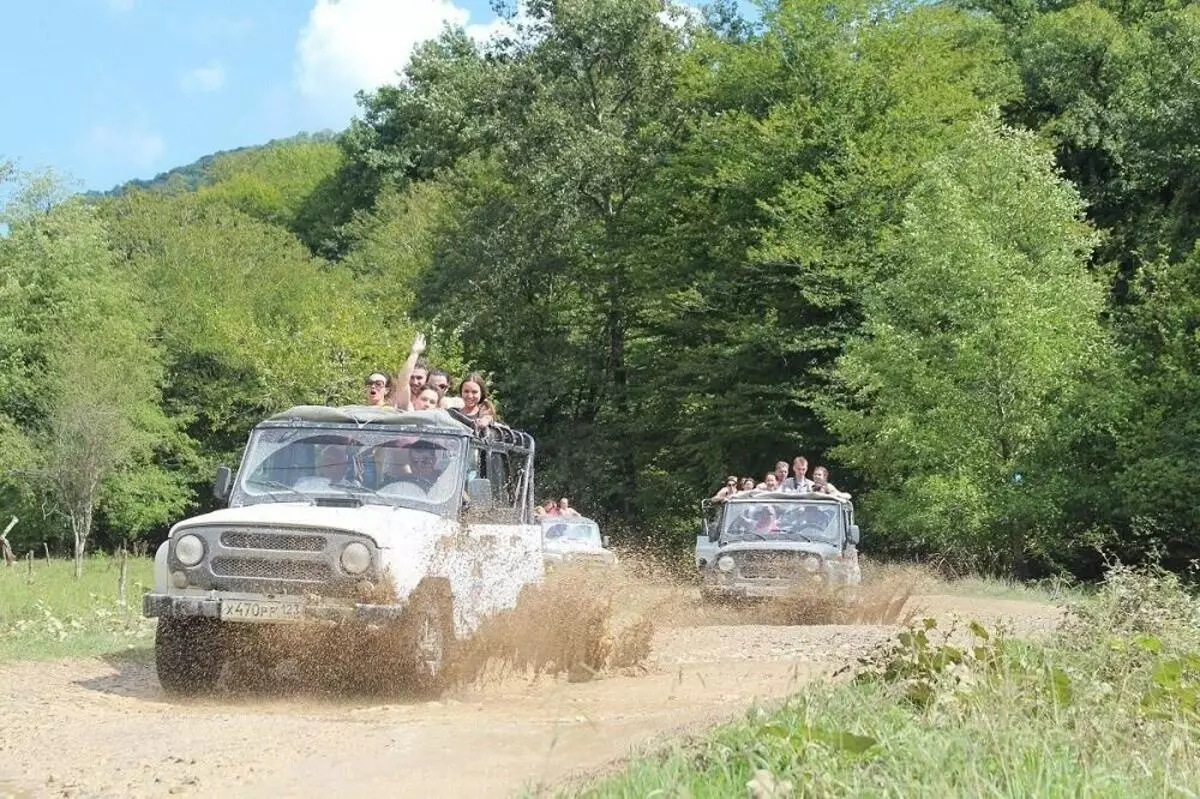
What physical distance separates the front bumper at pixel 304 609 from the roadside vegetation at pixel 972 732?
3.30m

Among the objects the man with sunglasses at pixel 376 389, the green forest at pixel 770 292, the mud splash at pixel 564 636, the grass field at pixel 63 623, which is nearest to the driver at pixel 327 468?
the man with sunglasses at pixel 376 389

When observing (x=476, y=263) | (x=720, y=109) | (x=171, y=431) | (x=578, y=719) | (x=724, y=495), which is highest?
(x=720, y=109)

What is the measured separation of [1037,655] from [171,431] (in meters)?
53.9

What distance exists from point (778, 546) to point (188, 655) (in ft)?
31.0

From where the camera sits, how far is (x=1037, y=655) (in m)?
8.22

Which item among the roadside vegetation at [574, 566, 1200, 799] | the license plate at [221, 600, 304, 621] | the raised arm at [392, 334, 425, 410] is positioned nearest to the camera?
the roadside vegetation at [574, 566, 1200, 799]

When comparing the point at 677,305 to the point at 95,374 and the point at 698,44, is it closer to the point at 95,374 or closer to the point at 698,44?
the point at 698,44

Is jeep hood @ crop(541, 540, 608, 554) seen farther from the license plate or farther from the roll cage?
the license plate

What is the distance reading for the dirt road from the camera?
7367 mm

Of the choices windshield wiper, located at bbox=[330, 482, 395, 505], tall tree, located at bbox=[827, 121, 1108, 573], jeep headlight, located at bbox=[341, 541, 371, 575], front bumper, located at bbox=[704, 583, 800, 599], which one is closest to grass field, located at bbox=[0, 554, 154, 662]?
windshield wiper, located at bbox=[330, 482, 395, 505]

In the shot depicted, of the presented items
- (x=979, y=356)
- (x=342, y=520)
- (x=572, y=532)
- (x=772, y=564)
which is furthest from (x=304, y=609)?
(x=979, y=356)

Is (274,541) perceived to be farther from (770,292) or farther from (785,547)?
(770,292)

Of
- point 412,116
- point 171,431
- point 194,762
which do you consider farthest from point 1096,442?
point 171,431

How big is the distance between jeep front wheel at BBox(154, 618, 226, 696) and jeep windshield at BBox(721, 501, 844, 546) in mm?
9764
